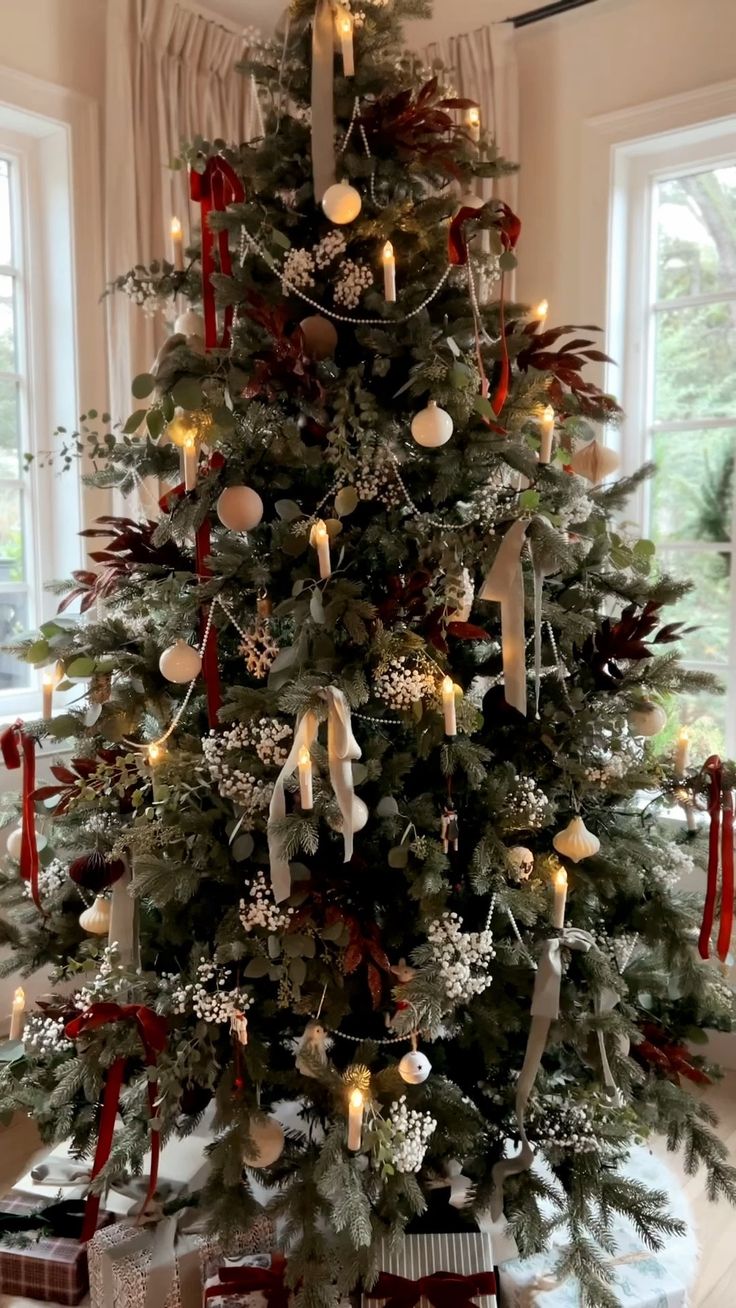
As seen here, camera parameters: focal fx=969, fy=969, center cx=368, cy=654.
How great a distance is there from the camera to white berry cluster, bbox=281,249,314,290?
1.46m

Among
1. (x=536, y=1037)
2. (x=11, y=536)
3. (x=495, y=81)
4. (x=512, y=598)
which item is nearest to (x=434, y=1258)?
(x=536, y=1037)

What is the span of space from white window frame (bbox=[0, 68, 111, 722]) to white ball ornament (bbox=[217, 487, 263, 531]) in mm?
1251

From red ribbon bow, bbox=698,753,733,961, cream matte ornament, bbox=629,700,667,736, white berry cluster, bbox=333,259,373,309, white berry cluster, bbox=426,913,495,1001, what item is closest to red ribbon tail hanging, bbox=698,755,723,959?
red ribbon bow, bbox=698,753,733,961

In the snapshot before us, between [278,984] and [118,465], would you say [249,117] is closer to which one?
[118,465]

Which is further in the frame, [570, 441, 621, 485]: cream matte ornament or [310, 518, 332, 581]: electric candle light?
[570, 441, 621, 485]: cream matte ornament

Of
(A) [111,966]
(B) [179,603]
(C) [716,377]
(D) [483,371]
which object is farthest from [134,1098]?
(C) [716,377]

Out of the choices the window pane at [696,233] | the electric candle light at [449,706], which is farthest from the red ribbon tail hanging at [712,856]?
the window pane at [696,233]

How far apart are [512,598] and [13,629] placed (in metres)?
1.68

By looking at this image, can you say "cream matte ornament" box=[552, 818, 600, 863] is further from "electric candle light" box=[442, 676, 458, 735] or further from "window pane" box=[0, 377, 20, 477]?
"window pane" box=[0, 377, 20, 477]

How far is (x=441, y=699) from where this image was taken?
1.39 meters

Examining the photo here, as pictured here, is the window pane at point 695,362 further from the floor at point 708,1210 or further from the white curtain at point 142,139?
the floor at point 708,1210

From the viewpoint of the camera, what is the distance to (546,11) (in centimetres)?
255

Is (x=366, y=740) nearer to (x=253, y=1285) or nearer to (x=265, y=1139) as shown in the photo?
(x=265, y=1139)

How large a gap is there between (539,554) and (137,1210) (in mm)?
1268
